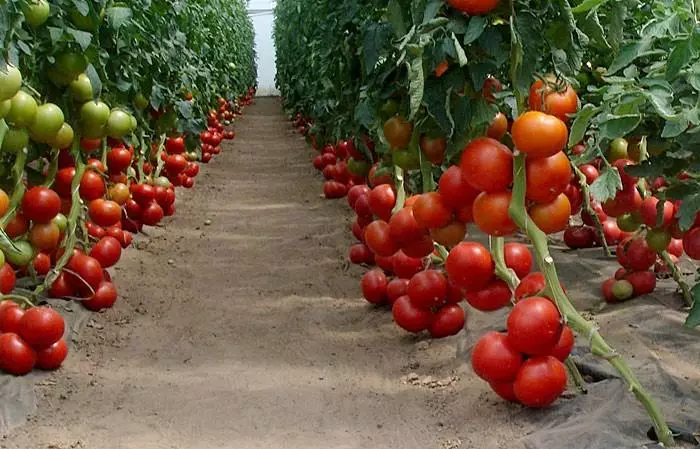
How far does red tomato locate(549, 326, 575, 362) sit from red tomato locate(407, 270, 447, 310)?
937 mm

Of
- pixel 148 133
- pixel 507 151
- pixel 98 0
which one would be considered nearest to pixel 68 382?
pixel 98 0

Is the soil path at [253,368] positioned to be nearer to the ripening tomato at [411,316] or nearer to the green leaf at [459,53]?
the ripening tomato at [411,316]

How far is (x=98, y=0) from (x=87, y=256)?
1244 millimetres

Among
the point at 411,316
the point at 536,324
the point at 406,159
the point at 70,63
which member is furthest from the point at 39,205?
the point at 536,324

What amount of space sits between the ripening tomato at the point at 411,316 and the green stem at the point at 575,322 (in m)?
1.19

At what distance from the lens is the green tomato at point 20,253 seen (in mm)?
3168

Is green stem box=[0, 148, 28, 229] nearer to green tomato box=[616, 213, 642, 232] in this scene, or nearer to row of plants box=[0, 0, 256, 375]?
row of plants box=[0, 0, 256, 375]

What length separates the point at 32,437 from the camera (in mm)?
2816

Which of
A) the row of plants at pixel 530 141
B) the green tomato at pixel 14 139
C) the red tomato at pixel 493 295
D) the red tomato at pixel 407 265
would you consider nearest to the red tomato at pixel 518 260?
the row of plants at pixel 530 141

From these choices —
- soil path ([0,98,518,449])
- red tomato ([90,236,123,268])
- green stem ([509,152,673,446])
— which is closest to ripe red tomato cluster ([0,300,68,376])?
soil path ([0,98,518,449])

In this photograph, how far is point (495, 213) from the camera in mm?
2320

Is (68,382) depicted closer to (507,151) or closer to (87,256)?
(87,256)

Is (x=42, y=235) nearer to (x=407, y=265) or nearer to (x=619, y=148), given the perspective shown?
(x=407, y=265)

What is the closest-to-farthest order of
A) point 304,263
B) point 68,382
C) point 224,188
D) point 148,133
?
point 68,382
point 304,263
point 148,133
point 224,188
